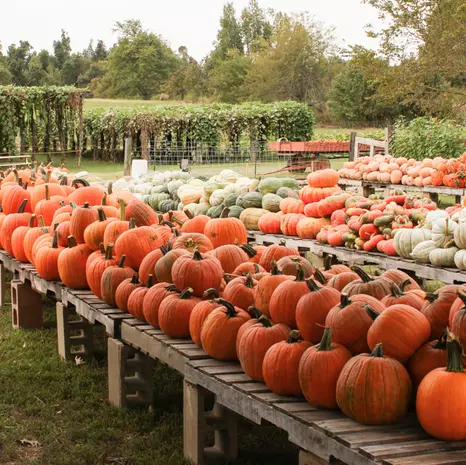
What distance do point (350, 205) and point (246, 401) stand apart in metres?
5.61

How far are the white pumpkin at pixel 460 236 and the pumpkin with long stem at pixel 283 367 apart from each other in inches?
147

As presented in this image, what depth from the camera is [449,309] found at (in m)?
3.15

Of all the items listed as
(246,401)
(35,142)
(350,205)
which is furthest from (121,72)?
(246,401)

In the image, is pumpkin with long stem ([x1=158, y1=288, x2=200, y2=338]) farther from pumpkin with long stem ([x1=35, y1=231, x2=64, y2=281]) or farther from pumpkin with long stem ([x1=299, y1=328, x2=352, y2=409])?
pumpkin with long stem ([x1=35, y1=231, x2=64, y2=281])

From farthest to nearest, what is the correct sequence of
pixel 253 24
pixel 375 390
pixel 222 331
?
pixel 253 24
pixel 222 331
pixel 375 390

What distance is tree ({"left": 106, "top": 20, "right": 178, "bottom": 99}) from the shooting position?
257 feet

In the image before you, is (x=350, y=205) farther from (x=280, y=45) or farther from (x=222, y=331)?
(x=280, y=45)

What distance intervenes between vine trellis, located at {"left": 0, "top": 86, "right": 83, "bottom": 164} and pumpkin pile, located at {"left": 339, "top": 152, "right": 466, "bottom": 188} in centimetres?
1396

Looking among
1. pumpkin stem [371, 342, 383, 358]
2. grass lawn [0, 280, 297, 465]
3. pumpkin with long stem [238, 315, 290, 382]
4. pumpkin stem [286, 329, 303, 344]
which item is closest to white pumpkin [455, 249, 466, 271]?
grass lawn [0, 280, 297, 465]

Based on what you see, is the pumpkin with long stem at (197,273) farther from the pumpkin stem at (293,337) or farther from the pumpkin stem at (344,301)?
the pumpkin stem at (344,301)

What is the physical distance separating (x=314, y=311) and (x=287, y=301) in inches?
9.9

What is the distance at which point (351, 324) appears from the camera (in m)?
3.19

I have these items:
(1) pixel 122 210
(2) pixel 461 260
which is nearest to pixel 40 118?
(1) pixel 122 210

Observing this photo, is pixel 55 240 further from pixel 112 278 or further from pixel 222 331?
pixel 222 331
